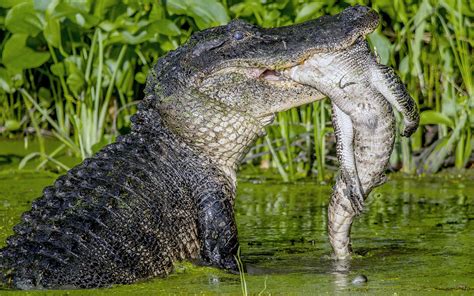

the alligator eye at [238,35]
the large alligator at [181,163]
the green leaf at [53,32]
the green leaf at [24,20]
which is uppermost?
the green leaf at [24,20]

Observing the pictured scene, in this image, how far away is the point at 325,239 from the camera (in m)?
6.55

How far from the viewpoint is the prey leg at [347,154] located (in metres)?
5.49

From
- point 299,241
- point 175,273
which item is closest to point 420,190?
point 299,241

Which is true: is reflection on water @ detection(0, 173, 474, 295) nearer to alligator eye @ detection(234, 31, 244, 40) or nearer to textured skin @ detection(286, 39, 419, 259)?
textured skin @ detection(286, 39, 419, 259)

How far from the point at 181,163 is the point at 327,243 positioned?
1.14 meters

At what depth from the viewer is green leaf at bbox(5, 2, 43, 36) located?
8.53m

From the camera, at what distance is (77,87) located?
353 inches

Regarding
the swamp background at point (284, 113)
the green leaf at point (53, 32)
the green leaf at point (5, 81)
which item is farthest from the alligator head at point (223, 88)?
the green leaf at point (5, 81)

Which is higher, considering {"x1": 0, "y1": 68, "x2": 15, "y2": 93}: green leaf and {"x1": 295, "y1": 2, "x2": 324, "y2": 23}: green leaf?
→ {"x1": 295, "y1": 2, "x2": 324, "y2": 23}: green leaf

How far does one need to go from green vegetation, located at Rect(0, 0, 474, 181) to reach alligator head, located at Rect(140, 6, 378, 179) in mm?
2561

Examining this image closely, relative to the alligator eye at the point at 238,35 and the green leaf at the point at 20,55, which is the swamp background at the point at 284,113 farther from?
the alligator eye at the point at 238,35

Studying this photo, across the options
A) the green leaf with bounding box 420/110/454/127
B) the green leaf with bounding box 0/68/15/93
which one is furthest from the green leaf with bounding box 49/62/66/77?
the green leaf with bounding box 420/110/454/127

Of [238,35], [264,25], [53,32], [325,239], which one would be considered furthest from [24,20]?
[238,35]

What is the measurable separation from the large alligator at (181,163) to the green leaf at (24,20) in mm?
3048
